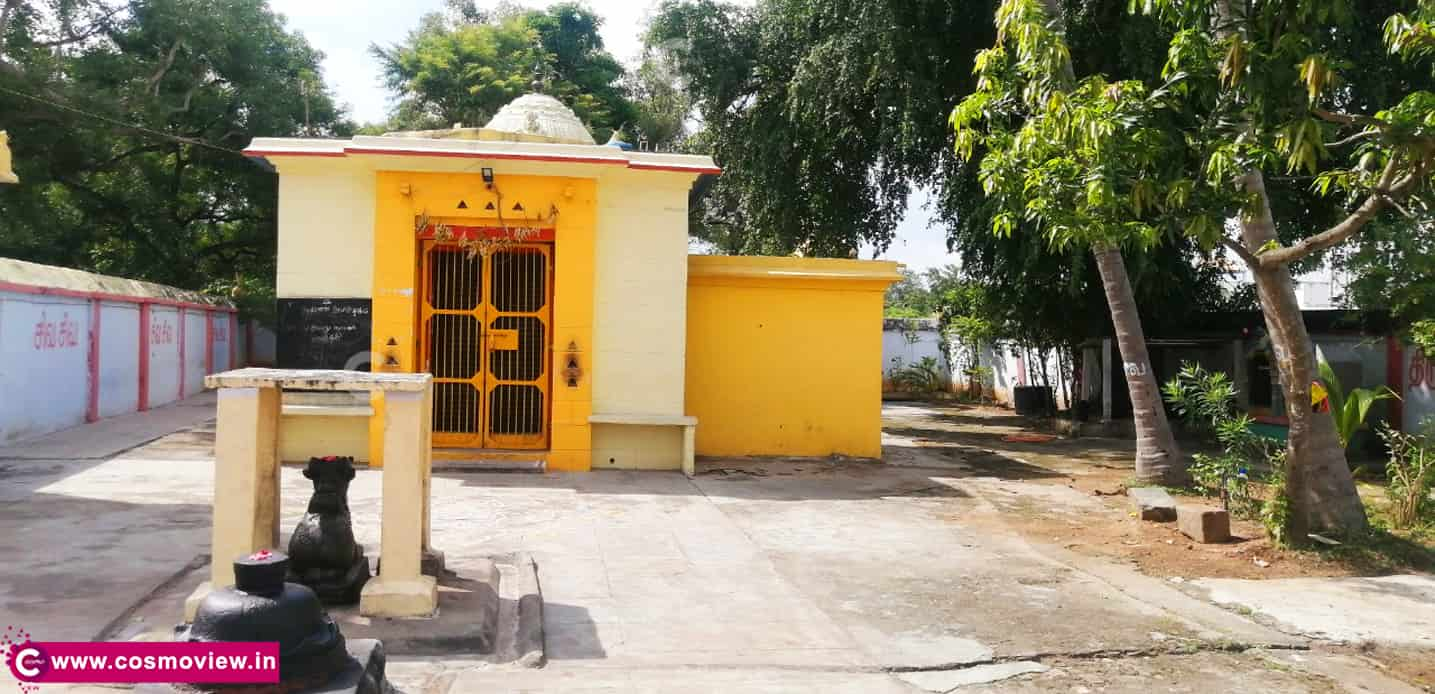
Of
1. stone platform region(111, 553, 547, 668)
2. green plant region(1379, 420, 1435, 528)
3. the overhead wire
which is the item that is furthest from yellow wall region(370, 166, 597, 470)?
the overhead wire

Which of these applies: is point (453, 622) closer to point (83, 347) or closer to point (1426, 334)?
point (1426, 334)

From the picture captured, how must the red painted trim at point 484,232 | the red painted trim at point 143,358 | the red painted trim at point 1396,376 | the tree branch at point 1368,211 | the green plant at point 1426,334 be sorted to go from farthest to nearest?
the red painted trim at point 143,358, the red painted trim at point 1396,376, the red painted trim at point 484,232, the green plant at point 1426,334, the tree branch at point 1368,211

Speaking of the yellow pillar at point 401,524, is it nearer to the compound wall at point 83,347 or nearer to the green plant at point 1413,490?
the green plant at point 1413,490

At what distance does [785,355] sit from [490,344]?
3.49m

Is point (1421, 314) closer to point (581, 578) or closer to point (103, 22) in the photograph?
point (581, 578)

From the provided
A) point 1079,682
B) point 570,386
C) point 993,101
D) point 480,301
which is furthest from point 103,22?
point 1079,682

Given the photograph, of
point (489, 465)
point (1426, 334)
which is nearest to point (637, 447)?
point (489, 465)

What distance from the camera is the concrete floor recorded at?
4.91 m

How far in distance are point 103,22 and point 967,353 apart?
834 inches

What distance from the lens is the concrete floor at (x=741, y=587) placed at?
16.1ft

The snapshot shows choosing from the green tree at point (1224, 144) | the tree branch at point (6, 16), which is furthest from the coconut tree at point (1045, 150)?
the tree branch at point (6, 16)

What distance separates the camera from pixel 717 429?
12.3 m

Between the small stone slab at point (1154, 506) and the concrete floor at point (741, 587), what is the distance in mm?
1336

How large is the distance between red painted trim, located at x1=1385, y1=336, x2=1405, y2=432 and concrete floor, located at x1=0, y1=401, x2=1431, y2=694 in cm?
729
